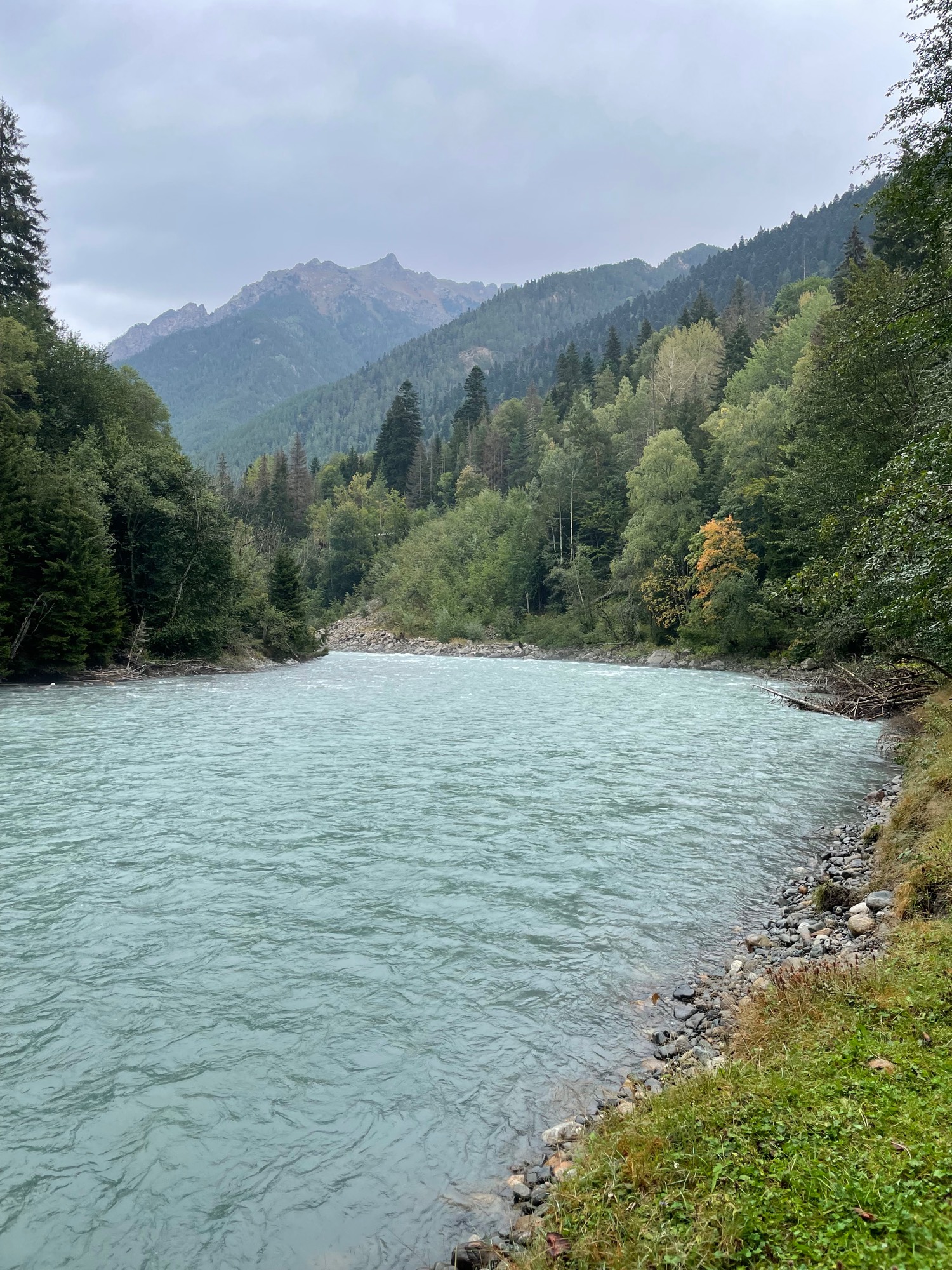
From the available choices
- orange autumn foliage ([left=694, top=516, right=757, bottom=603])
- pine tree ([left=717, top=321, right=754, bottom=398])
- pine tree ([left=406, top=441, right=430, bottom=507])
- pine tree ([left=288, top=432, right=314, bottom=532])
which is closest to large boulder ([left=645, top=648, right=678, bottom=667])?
orange autumn foliage ([left=694, top=516, right=757, bottom=603])

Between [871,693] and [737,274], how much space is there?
184693 mm

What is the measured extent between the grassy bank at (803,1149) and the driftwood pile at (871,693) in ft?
56.4

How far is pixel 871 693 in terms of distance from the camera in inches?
887

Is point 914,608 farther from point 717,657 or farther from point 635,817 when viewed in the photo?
point 717,657

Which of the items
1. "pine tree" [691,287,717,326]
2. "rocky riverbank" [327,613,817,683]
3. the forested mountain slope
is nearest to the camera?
"rocky riverbank" [327,613,817,683]

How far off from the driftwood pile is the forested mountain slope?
479ft

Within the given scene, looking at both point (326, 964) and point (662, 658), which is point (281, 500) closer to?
point (662, 658)

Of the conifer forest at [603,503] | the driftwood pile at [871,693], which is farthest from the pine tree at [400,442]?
the driftwood pile at [871,693]

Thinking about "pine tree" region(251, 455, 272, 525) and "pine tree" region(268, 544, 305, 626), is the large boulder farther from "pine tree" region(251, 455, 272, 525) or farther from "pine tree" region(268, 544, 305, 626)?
"pine tree" region(251, 455, 272, 525)

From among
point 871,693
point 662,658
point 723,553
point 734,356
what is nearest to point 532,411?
point 734,356

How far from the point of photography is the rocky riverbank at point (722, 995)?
4.17 metres

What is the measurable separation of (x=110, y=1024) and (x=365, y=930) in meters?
2.74

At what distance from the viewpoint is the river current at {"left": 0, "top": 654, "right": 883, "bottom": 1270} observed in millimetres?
4383

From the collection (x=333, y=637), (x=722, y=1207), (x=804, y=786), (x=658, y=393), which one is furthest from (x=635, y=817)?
(x=333, y=637)
